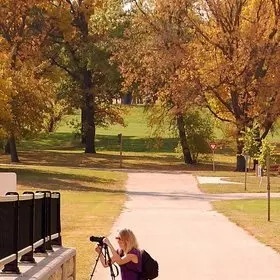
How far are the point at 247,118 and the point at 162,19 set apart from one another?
899 centimetres

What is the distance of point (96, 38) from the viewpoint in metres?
71.9

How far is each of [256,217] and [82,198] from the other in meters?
10.4

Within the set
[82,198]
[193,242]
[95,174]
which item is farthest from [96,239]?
[95,174]

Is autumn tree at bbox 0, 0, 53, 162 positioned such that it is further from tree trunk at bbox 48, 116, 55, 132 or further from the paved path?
tree trunk at bbox 48, 116, 55, 132

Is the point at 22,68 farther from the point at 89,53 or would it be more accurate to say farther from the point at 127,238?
the point at 127,238

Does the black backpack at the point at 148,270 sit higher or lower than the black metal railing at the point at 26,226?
lower

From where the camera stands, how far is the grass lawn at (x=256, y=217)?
22.0 m

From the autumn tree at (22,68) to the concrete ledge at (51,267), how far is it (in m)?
32.7

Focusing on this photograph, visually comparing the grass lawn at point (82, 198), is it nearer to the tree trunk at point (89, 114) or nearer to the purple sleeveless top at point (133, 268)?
the purple sleeveless top at point (133, 268)

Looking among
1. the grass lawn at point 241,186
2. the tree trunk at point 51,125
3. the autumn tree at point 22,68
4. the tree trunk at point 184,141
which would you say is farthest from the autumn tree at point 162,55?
the tree trunk at point 51,125

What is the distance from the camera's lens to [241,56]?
57.2 meters

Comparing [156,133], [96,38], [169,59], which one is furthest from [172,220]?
[96,38]

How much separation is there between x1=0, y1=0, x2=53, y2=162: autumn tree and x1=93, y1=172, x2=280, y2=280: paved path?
11445mm

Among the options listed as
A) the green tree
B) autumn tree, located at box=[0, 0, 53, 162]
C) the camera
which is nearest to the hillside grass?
autumn tree, located at box=[0, 0, 53, 162]
